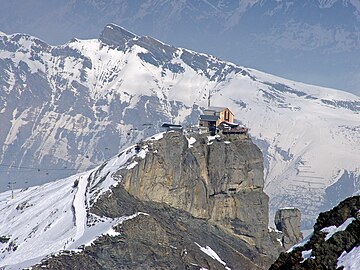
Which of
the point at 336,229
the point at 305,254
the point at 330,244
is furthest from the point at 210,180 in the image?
the point at 330,244

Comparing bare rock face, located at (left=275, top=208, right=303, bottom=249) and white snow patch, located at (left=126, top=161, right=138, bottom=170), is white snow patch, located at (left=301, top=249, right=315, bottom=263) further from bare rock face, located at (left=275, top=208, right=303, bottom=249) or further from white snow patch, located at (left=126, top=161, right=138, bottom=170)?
bare rock face, located at (left=275, top=208, right=303, bottom=249)

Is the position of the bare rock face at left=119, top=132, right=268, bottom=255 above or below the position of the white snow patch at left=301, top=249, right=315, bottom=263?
above

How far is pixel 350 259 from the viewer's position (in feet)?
136

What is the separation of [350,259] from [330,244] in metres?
1.82

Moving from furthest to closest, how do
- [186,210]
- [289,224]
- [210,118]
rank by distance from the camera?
[289,224]
[210,118]
[186,210]

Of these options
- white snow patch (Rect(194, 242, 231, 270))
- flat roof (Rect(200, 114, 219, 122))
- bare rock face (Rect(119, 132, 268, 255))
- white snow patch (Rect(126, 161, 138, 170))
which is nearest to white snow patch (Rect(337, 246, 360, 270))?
white snow patch (Rect(194, 242, 231, 270))

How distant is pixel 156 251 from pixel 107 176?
29233 millimetres

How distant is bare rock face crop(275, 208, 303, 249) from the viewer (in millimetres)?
175675

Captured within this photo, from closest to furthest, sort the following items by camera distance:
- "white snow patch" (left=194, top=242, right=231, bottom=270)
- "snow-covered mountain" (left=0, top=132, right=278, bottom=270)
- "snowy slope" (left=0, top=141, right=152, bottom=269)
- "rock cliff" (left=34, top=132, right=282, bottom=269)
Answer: "rock cliff" (left=34, top=132, right=282, bottom=269) → "snow-covered mountain" (left=0, top=132, right=278, bottom=270) → "snowy slope" (left=0, top=141, right=152, bottom=269) → "white snow patch" (left=194, top=242, right=231, bottom=270)

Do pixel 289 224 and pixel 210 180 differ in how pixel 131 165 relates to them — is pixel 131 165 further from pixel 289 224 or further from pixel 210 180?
pixel 289 224

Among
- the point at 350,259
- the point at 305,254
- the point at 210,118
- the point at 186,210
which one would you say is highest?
the point at 210,118

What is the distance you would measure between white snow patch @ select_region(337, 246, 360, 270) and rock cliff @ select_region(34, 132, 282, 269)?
215 ft

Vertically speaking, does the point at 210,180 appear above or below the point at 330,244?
above

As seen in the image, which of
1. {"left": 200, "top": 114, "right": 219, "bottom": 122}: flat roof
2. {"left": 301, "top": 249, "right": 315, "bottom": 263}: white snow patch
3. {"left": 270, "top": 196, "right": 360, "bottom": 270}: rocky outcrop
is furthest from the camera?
{"left": 200, "top": 114, "right": 219, "bottom": 122}: flat roof
